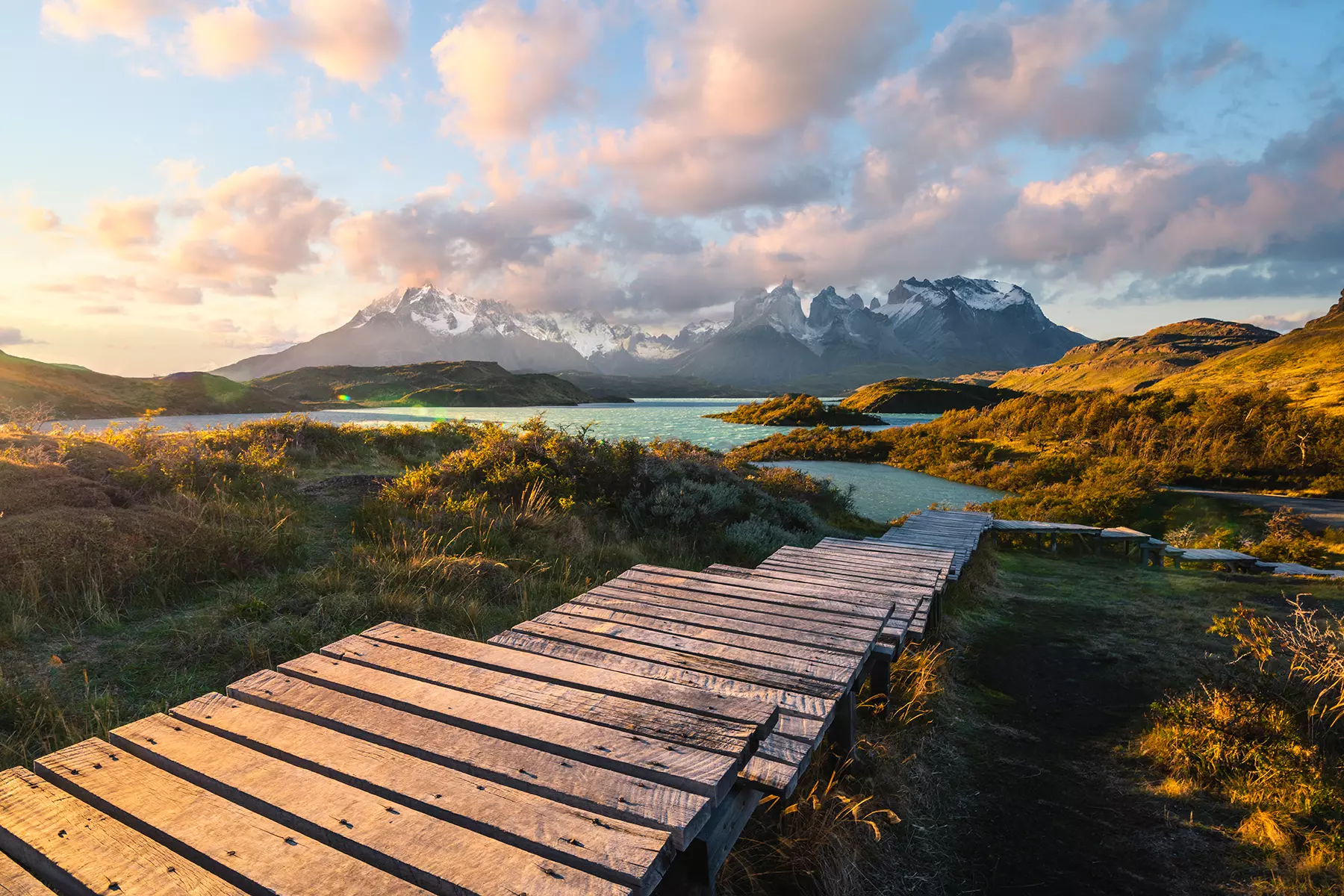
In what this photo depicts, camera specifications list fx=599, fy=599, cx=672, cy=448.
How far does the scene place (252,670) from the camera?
215 inches

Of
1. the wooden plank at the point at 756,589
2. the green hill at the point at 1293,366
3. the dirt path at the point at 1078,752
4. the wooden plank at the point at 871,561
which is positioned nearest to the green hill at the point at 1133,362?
the green hill at the point at 1293,366

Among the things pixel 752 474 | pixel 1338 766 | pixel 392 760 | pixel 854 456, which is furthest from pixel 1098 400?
pixel 392 760

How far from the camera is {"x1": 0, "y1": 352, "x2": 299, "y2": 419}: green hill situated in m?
55.3

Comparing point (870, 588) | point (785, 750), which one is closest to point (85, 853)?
point (785, 750)

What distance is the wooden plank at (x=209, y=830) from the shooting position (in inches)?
75.8

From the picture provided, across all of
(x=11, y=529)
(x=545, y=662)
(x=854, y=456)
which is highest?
(x=11, y=529)

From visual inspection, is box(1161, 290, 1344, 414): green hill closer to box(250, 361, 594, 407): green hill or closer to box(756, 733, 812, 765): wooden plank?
box(756, 733, 812, 765): wooden plank

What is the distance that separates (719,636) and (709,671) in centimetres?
68

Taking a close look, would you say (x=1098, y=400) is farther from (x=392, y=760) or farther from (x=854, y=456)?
(x=392, y=760)

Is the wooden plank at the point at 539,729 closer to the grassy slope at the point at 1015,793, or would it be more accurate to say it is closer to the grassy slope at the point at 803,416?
the grassy slope at the point at 1015,793

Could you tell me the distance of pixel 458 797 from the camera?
2.36 meters

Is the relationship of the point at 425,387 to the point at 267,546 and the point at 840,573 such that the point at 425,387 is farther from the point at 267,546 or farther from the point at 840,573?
the point at 840,573

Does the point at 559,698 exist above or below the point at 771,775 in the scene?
above

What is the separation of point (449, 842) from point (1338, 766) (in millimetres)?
6250
